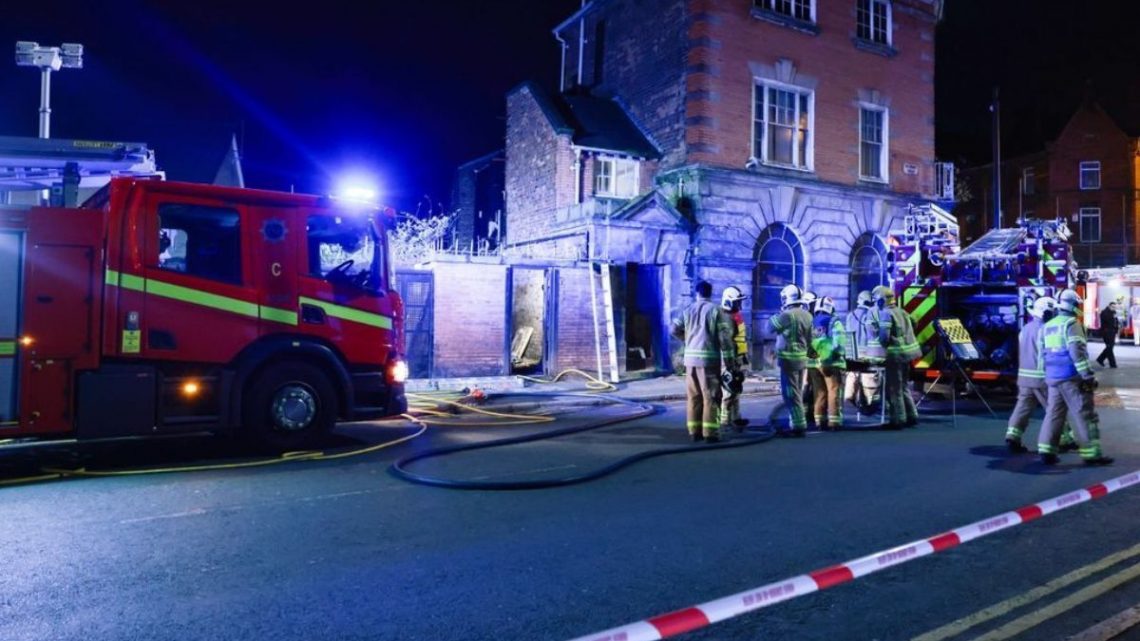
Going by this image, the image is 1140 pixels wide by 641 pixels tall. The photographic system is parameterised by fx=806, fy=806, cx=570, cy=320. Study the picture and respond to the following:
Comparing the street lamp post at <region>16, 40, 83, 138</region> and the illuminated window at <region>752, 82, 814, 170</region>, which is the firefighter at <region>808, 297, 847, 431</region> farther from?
the street lamp post at <region>16, 40, 83, 138</region>

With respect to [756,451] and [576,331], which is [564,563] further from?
[576,331]

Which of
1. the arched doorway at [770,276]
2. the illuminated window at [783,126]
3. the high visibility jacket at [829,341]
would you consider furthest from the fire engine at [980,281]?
the illuminated window at [783,126]

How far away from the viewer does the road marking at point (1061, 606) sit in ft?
12.4

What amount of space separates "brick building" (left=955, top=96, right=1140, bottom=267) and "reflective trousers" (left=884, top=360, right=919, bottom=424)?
130ft

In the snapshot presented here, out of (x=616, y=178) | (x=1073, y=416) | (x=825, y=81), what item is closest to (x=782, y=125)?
(x=825, y=81)

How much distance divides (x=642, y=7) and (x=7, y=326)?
1638cm

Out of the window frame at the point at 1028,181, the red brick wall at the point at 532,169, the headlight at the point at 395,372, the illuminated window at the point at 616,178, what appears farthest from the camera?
the window frame at the point at 1028,181

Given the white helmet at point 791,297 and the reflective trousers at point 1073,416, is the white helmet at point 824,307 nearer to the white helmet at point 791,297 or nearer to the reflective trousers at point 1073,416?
the white helmet at point 791,297

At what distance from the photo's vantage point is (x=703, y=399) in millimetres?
9023

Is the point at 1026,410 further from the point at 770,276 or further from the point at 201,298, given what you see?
the point at 770,276

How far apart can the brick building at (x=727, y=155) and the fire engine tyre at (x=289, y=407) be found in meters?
7.61

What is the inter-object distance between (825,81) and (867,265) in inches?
186

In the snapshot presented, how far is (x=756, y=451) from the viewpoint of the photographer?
8656 millimetres

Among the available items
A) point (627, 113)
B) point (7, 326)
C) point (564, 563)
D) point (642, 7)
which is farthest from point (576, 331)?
point (564, 563)
